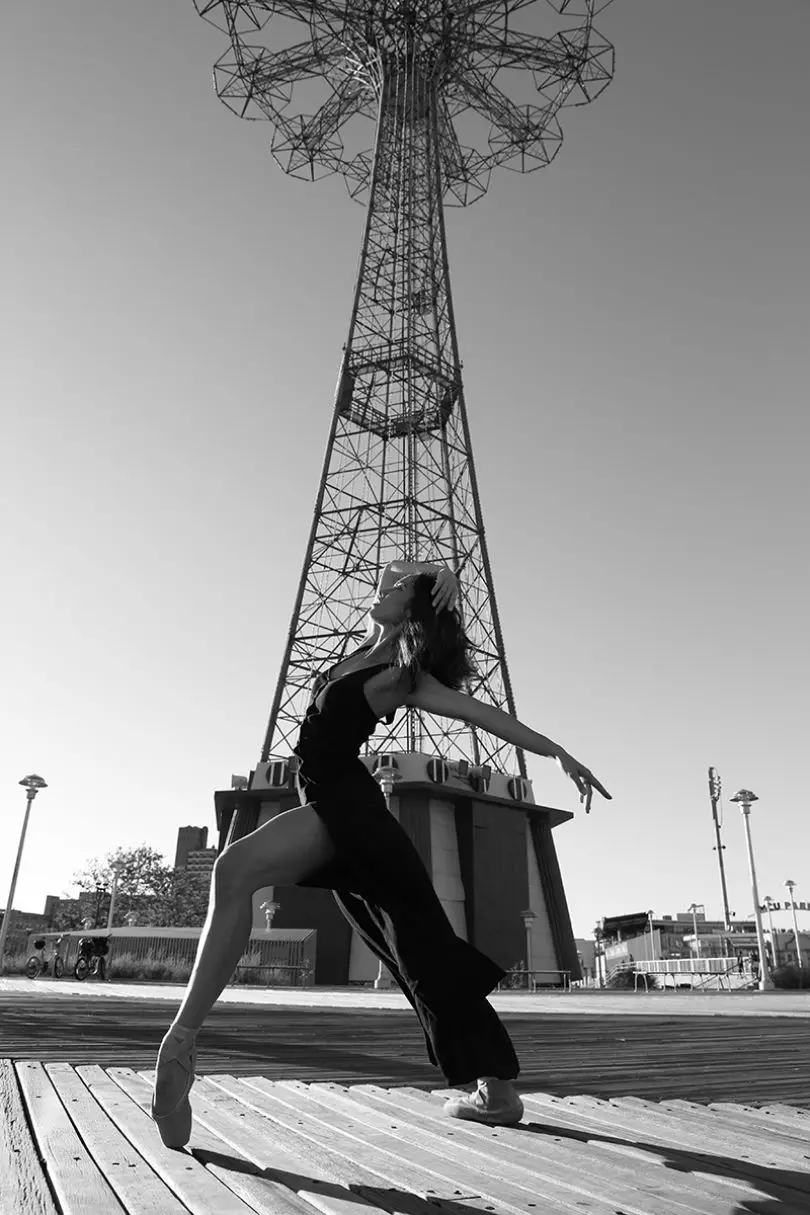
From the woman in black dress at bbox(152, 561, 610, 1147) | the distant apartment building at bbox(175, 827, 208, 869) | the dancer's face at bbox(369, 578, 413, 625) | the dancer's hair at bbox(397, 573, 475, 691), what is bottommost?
the woman in black dress at bbox(152, 561, 610, 1147)

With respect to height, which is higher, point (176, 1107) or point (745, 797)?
point (745, 797)

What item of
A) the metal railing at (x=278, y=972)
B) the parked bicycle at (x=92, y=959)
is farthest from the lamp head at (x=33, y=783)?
the metal railing at (x=278, y=972)

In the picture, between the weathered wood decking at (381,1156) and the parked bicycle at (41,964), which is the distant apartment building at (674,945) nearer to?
the parked bicycle at (41,964)

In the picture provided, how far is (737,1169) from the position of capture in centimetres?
227

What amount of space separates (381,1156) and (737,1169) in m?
0.91

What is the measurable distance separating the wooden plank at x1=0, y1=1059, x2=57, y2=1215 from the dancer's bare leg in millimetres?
443

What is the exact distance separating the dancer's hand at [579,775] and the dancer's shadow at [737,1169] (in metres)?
0.98

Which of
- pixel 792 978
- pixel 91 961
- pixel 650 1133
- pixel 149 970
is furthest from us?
pixel 792 978

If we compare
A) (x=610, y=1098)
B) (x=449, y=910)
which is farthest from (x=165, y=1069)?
(x=449, y=910)

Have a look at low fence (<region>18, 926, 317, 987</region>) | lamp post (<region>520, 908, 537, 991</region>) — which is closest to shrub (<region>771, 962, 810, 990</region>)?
lamp post (<region>520, 908, 537, 991</region>)

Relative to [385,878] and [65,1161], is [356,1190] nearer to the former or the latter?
[65,1161]

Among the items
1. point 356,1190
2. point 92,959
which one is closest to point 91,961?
point 92,959

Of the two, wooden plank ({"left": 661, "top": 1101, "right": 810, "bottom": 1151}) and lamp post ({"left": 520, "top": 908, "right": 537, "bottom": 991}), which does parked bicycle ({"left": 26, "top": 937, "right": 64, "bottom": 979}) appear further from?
wooden plank ({"left": 661, "top": 1101, "right": 810, "bottom": 1151})

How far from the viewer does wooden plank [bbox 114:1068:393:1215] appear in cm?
186
